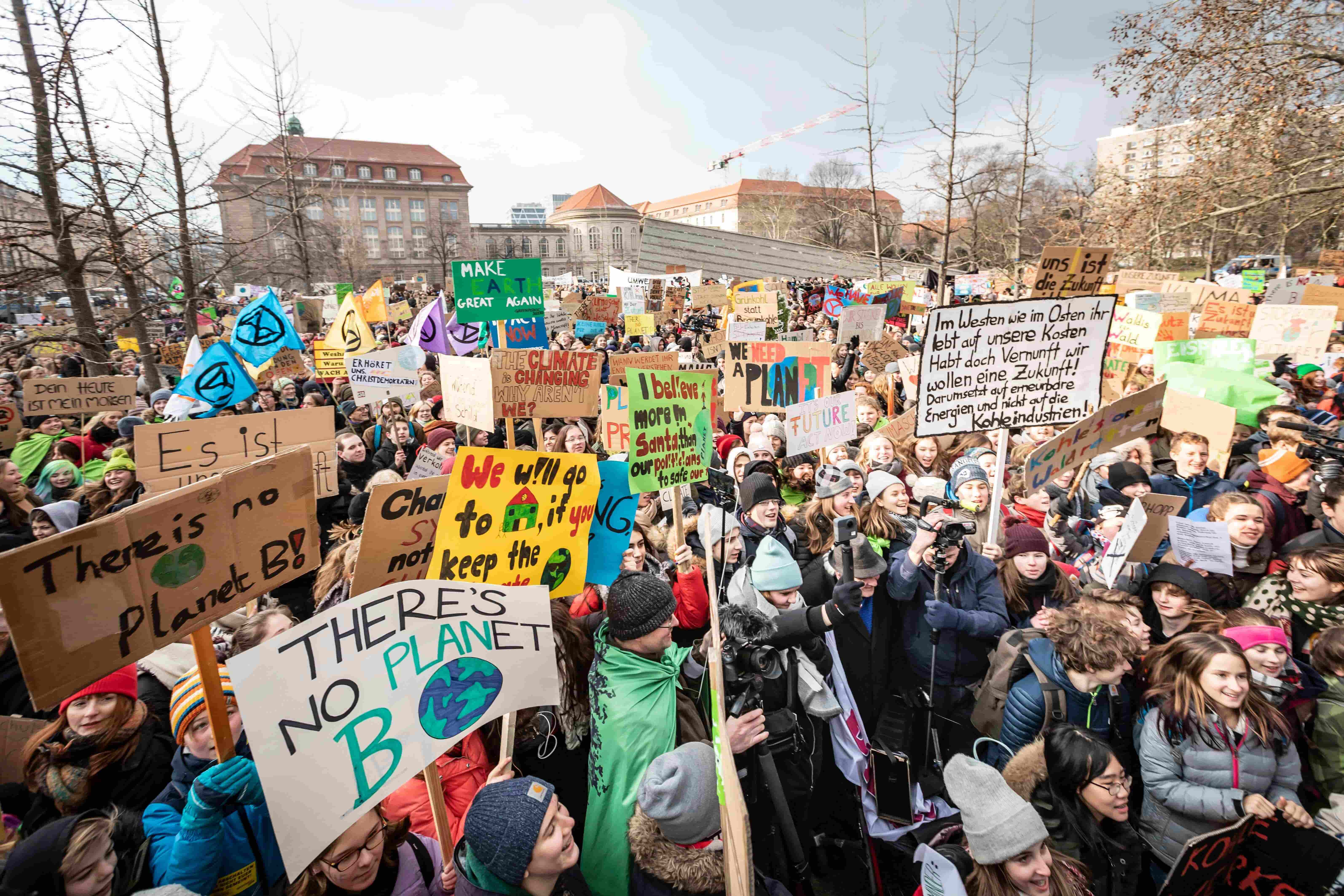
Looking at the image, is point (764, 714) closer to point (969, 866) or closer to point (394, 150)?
point (969, 866)

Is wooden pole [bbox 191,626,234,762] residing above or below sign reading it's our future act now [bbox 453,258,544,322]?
below

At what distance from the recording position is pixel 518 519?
2.84 m

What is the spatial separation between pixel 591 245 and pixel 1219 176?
294 ft

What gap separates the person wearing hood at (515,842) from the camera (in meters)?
1.84

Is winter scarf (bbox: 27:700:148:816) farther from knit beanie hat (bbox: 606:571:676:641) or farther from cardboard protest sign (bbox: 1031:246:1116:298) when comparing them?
cardboard protest sign (bbox: 1031:246:1116:298)

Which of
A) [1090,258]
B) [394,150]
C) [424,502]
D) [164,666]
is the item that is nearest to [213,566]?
[424,502]

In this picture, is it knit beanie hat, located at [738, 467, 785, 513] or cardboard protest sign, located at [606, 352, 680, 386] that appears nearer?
knit beanie hat, located at [738, 467, 785, 513]

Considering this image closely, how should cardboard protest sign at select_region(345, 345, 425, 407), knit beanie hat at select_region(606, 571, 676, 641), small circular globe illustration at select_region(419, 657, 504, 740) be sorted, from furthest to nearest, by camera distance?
cardboard protest sign at select_region(345, 345, 425, 407) → knit beanie hat at select_region(606, 571, 676, 641) → small circular globe illustration at select_region(419, 657, 504, 740)

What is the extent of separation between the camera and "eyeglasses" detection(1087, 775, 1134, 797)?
2.25 metres

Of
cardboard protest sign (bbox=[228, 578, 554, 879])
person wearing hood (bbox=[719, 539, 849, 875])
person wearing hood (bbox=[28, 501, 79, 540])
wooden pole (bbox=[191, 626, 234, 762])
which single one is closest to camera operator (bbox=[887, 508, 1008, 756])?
person wearing hood (bbox=[719, 539, 849, 875])

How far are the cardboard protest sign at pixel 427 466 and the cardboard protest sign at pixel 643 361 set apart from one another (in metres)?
2.47

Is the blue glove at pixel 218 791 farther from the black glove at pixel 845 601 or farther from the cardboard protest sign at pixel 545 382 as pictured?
the cardboard protest sign at pixel 545 382

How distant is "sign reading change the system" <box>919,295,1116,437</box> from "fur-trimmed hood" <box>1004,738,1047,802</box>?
179cm

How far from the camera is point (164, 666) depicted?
2.88 m
